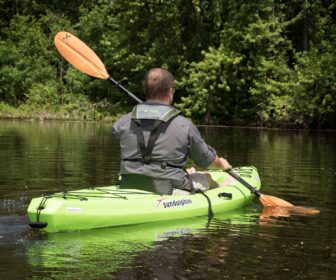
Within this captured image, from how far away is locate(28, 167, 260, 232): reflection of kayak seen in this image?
545 centimetres

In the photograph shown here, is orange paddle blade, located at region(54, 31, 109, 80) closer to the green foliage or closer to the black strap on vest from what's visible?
the black strap on vest

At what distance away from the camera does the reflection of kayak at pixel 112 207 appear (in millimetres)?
5445

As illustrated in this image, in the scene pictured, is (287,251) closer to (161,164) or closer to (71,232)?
(161,164)

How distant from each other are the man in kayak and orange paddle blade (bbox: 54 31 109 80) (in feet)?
9.77

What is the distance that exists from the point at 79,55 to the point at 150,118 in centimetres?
344

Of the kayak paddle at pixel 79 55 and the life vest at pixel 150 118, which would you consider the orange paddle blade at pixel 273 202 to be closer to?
the life vest at pixel 150 118

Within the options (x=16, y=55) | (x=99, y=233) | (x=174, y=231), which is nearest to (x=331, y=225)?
(x=174, y=231)

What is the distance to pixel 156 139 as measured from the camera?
5887mm

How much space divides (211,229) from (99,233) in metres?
1.08

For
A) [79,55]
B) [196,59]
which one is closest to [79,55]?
[79,55]

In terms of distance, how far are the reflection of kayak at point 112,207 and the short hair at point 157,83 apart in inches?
38.7

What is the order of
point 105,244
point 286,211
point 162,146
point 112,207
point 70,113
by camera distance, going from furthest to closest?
point 70,113, point 286,211, point 162,146, point 112,207, point 105,244

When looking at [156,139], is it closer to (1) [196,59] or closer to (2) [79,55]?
(2) [79,55]

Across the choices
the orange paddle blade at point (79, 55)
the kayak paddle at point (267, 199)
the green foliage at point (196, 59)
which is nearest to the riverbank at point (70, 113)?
the green foliage at point (196, 59)
